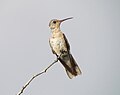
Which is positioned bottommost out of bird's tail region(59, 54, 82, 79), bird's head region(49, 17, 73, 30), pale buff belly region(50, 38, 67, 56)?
bird's tail region(59, 54, 82, 79)

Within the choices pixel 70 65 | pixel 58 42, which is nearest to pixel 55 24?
pixel 58 42

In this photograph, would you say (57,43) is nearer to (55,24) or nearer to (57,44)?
(57,44)

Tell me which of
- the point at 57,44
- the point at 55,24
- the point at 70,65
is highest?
the point at 55,24

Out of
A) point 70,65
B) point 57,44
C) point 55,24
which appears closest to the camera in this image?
point 70,65

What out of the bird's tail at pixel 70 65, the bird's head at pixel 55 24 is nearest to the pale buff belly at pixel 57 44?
the bird's head at pixel 55 24

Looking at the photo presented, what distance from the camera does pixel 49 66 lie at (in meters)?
3.75

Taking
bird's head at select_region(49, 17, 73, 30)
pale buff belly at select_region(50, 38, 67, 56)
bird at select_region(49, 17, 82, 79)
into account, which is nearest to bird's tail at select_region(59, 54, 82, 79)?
bird at select_region(49, 17, 82, 79)

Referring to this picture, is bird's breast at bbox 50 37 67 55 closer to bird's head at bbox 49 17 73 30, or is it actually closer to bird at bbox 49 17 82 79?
bird at bbox 49 17 82 79

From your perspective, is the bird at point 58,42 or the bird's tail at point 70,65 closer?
the bird's tail at point 70,65

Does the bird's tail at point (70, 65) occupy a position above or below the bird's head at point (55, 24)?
below

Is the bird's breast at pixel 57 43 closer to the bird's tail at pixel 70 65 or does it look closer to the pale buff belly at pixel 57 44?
the pale buff belly at pixel 57 44

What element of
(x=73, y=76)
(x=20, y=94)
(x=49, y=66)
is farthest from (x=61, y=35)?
(x=20, y=94)

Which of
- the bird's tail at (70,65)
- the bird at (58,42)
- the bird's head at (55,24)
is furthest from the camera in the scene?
the bird's head at (55,24)

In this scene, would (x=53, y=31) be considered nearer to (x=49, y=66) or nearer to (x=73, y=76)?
(x=73, y=76)
